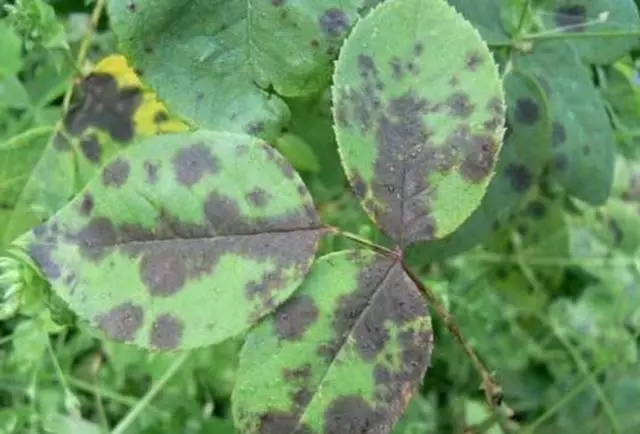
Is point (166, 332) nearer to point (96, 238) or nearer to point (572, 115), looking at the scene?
point (96, 238)

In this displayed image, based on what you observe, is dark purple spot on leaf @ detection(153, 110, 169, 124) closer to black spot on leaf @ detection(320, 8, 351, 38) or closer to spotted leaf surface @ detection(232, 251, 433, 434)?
black spot on leaf @ detection(320, 8, 351, 38)

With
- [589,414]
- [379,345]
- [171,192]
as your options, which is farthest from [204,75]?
[589,414]

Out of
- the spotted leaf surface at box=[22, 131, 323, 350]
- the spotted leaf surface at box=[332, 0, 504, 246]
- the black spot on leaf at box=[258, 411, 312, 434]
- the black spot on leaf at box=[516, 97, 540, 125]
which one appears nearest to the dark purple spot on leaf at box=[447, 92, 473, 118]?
the spotted leaf surface at box=[332, 0, 504, 246]

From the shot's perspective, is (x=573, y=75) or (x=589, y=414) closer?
(x=573, y=75)

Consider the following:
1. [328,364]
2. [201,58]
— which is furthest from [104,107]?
[328,364]

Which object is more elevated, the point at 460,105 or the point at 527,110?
the point at 460,105

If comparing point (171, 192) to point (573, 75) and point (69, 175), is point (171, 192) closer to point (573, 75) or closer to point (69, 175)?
point (69, 175)
